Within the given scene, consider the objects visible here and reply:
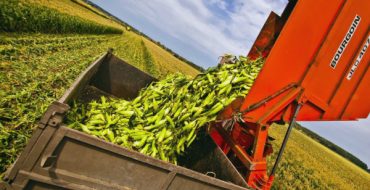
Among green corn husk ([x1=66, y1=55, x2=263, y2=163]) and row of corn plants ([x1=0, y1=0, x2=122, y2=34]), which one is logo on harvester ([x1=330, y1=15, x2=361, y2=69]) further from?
row of corn plants ([x1=0, y1=0, x2=122, y2=34])

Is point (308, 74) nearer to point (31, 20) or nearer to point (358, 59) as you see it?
point (358, 59)

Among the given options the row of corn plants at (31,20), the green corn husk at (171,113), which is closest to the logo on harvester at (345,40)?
the green corn husk at (171,113)

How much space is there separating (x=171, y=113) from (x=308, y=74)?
1790 mm

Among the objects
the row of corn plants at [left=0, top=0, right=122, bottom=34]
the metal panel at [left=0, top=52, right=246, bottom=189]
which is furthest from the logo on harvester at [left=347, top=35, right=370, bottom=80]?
the row of corn plants at [left=0, top=0, right=122, bottom=34]

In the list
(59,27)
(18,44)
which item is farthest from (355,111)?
(59,27)

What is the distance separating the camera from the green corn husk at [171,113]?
3668 mm

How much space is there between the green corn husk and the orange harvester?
345 mm

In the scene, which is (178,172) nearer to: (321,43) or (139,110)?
(139,110)

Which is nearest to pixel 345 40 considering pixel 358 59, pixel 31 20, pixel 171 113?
pixel 358 59

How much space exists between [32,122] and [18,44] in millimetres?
5615

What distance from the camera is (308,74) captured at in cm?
354

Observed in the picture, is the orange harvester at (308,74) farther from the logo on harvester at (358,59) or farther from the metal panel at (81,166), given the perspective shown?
the metal panel at (81,166)

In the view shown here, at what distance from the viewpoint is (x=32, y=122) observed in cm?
427

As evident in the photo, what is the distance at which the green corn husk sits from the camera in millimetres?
3668
